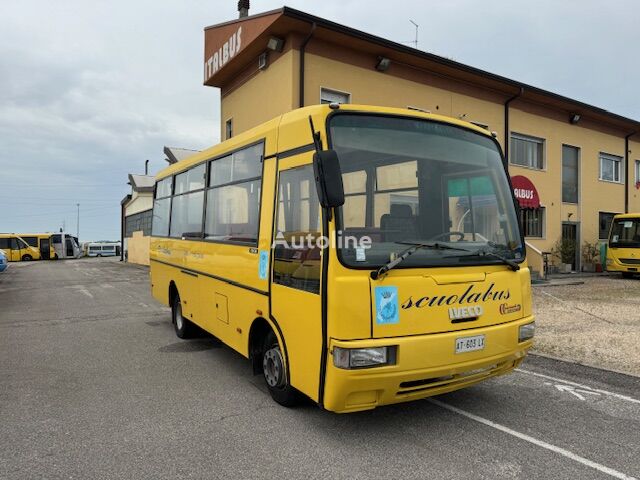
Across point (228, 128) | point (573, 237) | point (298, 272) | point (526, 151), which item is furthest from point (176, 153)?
point (298, 272)

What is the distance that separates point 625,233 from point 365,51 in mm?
12634

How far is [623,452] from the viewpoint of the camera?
12.1ft

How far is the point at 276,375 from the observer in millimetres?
4551

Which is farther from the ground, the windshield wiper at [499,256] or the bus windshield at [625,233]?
the bus windshield at [625,233]

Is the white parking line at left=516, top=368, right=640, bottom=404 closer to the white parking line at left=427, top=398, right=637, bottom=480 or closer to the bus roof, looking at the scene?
the white parking line at left=427, top=398, right=637, bottom=480

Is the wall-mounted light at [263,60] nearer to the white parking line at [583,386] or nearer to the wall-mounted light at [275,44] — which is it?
the wall-mounted light at [275,44]

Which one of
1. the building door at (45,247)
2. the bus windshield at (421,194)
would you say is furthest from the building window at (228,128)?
the building door at (45,247)

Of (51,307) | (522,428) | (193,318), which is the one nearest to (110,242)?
(51,307)

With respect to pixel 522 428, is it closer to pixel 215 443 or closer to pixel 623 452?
pixel 623 452

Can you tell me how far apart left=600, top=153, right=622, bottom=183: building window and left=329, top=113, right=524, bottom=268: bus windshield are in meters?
22.9

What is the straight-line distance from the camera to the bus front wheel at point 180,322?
25.0 ft

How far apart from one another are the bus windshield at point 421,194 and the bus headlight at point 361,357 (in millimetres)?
618

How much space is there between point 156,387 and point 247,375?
1028 millimetres

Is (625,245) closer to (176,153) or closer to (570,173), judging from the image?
(570,173)
